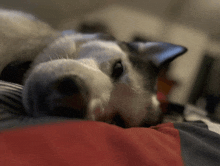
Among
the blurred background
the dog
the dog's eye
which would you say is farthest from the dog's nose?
the blurred background

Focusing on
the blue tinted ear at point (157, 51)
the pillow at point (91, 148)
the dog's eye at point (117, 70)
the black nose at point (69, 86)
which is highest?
the blue tinted ear at point (157, 51)

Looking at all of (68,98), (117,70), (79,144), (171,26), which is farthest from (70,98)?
(171,26)

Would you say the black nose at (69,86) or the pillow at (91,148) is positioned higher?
the black nose at (69,86)

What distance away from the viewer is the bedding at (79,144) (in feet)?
1.05

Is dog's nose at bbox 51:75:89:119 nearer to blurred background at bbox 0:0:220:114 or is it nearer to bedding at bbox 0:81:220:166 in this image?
bedding at bbox 0:81:220:166

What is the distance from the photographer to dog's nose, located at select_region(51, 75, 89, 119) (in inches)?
18.6

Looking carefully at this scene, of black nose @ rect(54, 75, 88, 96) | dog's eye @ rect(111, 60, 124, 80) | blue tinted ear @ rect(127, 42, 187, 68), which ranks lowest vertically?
dog's eye @ rect(111, 60, 124, 80)

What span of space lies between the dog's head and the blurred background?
96 mm

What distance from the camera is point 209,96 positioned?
1291 mm

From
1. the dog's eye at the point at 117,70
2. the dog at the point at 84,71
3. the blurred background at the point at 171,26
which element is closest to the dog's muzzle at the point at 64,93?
the dog at the point at 84,71

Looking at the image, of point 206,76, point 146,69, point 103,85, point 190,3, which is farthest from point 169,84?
point 103,85

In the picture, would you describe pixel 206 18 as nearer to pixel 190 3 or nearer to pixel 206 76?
pixel 190 3

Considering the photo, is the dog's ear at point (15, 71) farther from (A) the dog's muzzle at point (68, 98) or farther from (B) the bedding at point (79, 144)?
(A) the dog's muzzle at point (68, 98)

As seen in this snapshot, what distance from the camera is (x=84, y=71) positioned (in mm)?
587
